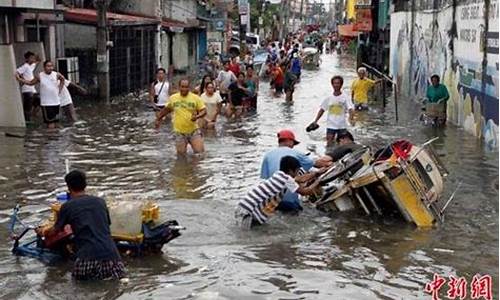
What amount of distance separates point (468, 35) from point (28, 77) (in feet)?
33.3

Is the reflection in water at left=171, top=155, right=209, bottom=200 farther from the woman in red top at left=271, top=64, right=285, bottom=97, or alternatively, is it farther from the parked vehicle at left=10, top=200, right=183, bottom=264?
the woman in red top at left=271, top=64, right=285, bottom=97

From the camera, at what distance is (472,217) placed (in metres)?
10.8

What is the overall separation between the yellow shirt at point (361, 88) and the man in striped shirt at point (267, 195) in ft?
47.2

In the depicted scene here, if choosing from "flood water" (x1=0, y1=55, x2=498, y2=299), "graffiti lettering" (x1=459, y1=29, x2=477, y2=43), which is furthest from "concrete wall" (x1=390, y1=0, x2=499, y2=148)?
"flood water" (x1=0, y1=55, x2=498, y2=299)

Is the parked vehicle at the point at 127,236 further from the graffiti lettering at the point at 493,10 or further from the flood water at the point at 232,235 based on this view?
the graffiti lettering at the point at 493,10

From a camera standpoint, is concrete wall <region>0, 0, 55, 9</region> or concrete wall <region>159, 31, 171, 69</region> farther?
concrete wall <region>159, 31, 171, 69</region>

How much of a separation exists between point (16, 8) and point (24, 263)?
14990 millimetres

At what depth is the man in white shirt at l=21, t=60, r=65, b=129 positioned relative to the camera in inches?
770

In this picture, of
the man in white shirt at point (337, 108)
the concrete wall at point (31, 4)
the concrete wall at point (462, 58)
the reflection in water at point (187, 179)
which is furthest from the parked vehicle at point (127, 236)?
the concrete wall at point (31, 4)

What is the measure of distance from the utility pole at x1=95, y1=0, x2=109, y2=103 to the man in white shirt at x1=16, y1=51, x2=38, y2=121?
5003 mm

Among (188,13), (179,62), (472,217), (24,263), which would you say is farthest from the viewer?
(188,13)

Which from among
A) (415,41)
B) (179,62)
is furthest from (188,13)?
(415,41)

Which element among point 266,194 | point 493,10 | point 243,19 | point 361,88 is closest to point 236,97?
point 361,88

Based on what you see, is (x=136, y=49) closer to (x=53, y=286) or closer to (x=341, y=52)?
(x=53, y=286)
